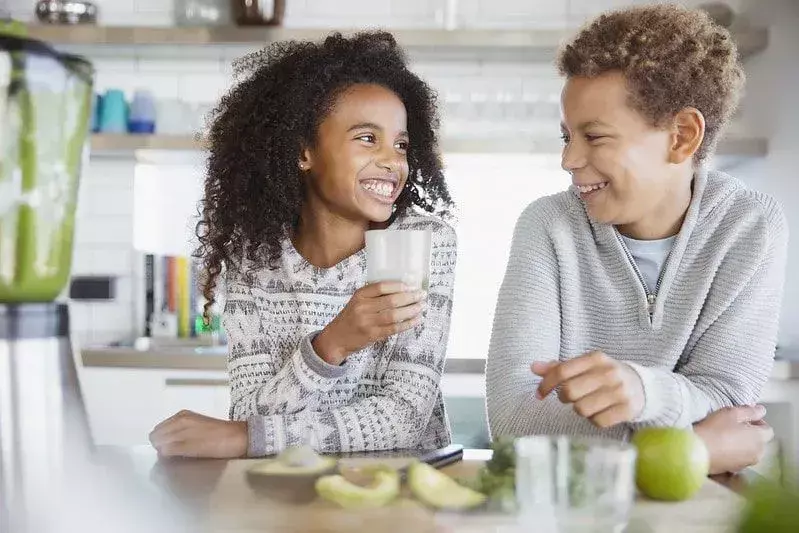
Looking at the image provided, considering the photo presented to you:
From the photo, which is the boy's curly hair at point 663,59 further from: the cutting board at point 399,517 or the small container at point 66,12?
the small container at point 66,12

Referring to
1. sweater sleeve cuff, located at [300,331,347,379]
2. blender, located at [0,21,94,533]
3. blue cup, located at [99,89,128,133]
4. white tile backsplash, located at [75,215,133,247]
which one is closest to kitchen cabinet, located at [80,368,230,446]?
white tile backsplash, located at [75,215,133,247]

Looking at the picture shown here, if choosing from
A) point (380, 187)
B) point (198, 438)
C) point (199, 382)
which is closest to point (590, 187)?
point (380, 187)

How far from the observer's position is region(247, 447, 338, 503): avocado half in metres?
0.97

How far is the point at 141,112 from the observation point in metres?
3.54

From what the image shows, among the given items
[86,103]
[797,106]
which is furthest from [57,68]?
[797,106]

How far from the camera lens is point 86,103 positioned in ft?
2.36

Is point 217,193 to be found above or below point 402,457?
above

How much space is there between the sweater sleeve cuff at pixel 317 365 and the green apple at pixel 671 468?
667 millimetres

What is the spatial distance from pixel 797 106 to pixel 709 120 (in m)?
1.82

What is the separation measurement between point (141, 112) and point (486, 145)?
1325 mm

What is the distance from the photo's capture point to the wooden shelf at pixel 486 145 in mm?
3314

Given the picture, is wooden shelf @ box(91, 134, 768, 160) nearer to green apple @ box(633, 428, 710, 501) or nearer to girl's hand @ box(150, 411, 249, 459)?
girl's hand @ box(150, 411, 249, 459)

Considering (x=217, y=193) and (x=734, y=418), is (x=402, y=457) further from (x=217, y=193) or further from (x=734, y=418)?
(x=217, y=193)

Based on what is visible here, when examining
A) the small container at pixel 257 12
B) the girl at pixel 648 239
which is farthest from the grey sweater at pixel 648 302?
the small container at pixel 257 12
